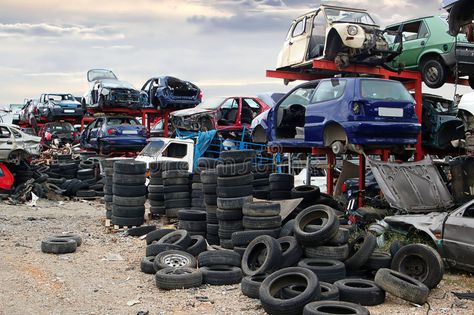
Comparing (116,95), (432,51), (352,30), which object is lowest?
(116,95)

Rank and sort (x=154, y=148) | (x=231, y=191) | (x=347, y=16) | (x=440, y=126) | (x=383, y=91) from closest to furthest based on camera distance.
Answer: (x=231, y=191) → (x=383, y=91) → (x=440, y=126) → (x=347, y=16) → (x=154, y=148)

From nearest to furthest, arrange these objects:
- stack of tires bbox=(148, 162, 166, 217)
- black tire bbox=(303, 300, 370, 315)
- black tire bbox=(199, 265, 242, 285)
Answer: black tire bbox=(303, 300, 370, 315), black tire bbox=(199, 265, 242, 285), stack of tires bbox=(148, 162, 166, 217)

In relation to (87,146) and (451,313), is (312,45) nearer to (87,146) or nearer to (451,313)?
(451,313)

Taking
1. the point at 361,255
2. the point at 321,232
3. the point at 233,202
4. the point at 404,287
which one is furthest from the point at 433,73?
the point at 404,287

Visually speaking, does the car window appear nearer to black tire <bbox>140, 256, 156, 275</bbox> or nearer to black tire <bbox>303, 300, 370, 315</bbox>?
black tire <bbox>140, 256, 156, 275</bbox>

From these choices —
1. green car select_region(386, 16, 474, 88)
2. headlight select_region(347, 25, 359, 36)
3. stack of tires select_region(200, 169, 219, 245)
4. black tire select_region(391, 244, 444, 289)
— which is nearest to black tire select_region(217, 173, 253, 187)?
stack of tires select_region(200, 169, 219, 245)

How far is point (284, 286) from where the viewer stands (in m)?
6.15

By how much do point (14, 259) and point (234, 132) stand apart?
9809mm

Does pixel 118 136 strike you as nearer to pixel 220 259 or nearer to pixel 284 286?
pixel 220 259

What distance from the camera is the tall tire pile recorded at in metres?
8.45

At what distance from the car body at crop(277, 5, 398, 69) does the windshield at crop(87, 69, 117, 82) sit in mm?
13394

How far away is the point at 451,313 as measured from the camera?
18.9 feet

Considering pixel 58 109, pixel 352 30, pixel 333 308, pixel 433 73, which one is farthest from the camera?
pixel 58 109

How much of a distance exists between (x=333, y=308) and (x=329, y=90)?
5.58 metres
